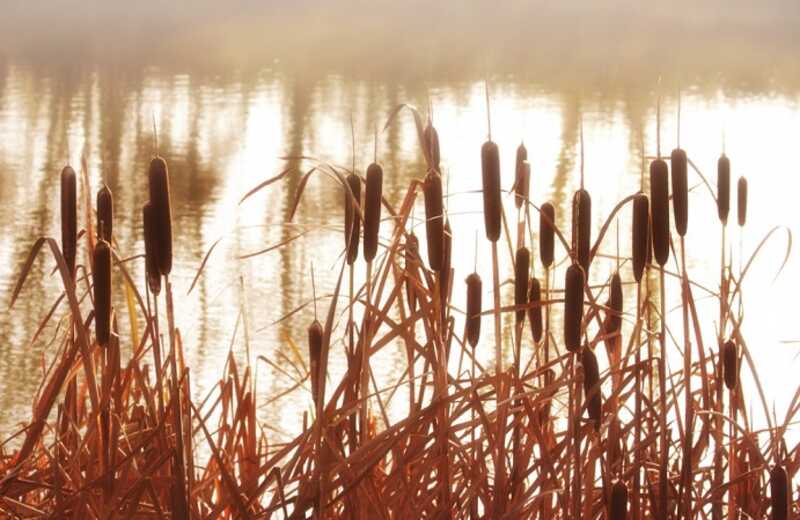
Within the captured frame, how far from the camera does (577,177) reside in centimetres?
365

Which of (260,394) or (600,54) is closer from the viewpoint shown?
(260,394)

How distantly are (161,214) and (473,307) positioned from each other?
0.27 metres

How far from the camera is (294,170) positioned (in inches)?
154

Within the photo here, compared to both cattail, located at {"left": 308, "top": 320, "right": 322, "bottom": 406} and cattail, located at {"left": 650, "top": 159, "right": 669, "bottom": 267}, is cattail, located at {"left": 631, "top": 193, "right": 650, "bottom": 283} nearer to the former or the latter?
cattail, located at {"left": 650, "top": 159, "right": 669, "bottom": 267}

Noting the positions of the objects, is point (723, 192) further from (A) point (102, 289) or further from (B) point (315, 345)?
(A) point (102, 289)

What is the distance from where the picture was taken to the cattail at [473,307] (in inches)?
35.9

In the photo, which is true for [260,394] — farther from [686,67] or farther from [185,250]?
[686,67]


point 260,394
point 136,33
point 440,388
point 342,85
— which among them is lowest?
point 260,394

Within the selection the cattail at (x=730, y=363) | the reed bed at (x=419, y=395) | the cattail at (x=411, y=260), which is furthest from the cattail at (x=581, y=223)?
the cattail at (x=730, y=363)

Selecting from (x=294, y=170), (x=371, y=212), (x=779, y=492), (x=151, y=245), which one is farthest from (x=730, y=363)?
(x=294, y=170)

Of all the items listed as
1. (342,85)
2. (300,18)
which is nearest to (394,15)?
(300,18)

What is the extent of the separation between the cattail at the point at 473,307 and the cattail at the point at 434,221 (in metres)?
0.09

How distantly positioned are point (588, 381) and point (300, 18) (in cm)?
1178

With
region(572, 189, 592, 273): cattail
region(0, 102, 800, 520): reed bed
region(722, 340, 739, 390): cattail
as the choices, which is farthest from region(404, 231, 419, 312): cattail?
region(722, 340, 739, 390): cattail
